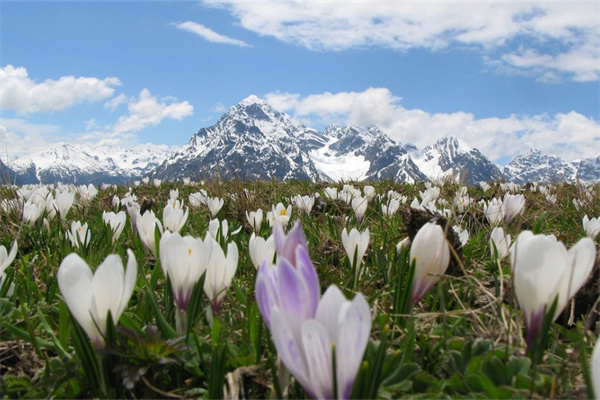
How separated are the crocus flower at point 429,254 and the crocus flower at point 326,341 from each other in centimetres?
65

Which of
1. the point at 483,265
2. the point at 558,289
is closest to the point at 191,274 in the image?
the point at 558,289

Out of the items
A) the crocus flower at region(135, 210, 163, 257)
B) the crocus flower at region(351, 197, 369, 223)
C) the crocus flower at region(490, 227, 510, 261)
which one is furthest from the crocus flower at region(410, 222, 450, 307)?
the crocus flower at region(351, 197, 369, 223)

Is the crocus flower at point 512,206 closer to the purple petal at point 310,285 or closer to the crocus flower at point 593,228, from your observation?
the crocus flower at point 593,228

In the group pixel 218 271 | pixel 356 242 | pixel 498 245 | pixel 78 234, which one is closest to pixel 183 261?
pixel 218 271

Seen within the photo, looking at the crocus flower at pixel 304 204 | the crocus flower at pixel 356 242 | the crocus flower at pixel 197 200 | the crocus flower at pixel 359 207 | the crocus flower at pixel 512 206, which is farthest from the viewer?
the crocus flower at pixel 197 200

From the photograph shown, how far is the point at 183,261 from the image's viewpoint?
1.42 m

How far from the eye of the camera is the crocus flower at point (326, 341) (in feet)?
2.79

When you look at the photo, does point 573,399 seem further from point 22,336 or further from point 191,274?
point 22,336

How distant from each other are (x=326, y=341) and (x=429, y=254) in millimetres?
733

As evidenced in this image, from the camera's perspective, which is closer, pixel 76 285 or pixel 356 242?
pixel 76 285

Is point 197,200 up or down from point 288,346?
up

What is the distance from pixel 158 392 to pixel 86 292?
325mm

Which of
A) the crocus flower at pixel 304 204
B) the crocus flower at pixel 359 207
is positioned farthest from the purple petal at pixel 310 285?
the crocus flower at pixel 304 204

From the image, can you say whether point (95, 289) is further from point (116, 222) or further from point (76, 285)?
point (116, 222)
